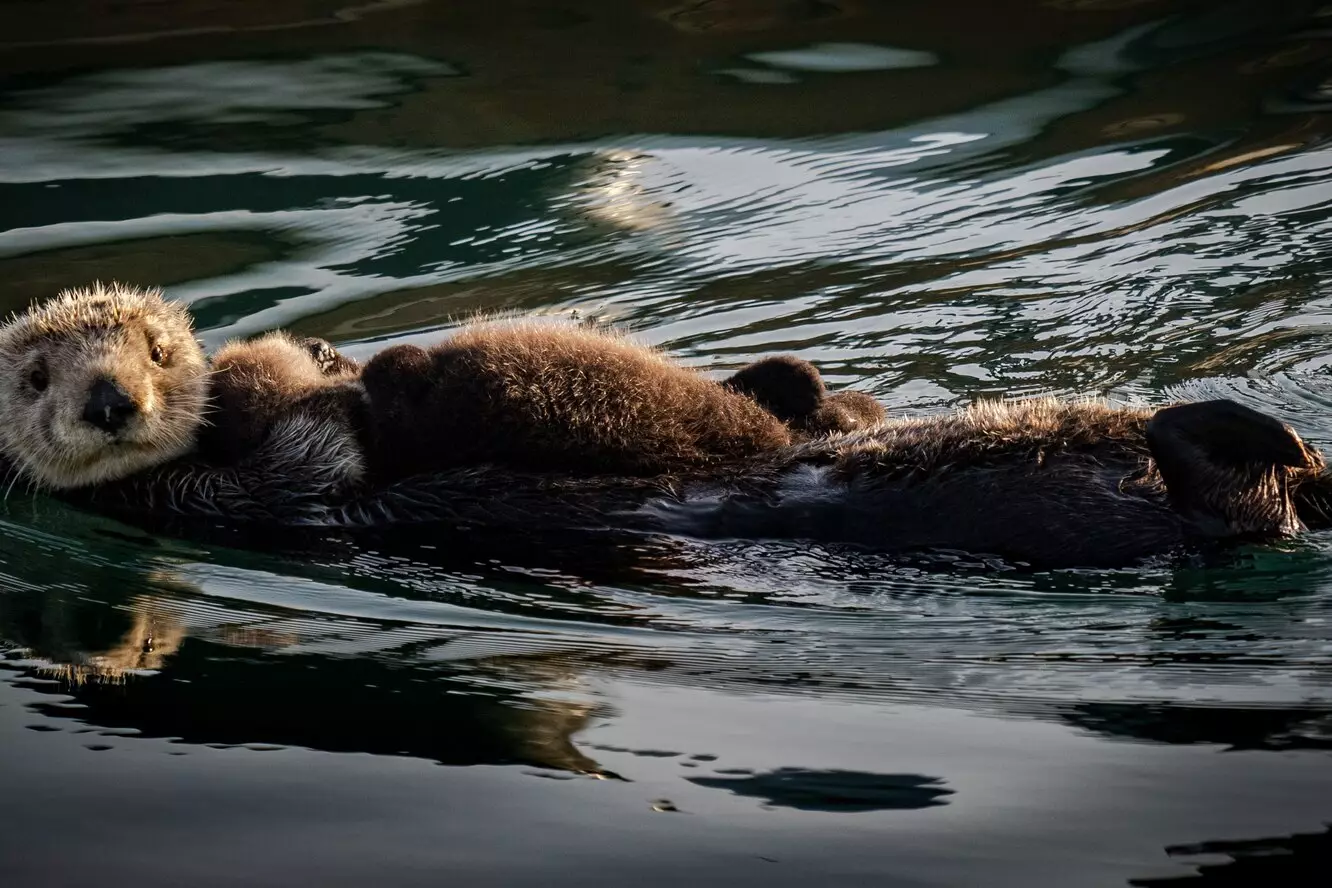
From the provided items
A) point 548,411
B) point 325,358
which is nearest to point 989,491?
point 548,411

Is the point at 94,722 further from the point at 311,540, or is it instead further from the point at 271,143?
the point at 271,143

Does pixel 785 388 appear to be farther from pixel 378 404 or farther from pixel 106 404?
pixel 106 404

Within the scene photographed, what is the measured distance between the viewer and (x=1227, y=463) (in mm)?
3859

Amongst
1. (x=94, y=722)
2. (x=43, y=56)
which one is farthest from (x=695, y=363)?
(x=43, y=56)

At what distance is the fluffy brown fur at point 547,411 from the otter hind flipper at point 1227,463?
3.95ft

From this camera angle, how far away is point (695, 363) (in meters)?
6.43

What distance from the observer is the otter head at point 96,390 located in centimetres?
458

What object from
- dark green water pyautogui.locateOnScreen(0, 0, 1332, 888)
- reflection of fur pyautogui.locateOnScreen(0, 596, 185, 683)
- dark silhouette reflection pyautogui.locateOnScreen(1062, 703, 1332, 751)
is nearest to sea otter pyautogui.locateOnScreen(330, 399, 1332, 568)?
dark green water pyautogui.locateOnScreen(0, 0, 1332, 888)

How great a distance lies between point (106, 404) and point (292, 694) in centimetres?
173

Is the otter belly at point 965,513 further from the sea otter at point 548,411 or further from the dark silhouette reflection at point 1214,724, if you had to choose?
the dark silhouette reflection at point 1214,724

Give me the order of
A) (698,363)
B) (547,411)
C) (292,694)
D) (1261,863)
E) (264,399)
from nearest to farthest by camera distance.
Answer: (1261,863) < (292,694) < (547,411) < (264,399) < (698,363)

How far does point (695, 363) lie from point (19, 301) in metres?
3.15

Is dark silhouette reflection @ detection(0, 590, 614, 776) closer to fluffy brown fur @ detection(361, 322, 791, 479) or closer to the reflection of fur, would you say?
the reflection of fur

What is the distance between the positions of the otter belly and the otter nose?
1.57m
